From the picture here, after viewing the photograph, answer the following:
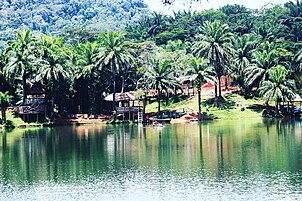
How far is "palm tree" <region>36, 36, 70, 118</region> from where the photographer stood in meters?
70.4

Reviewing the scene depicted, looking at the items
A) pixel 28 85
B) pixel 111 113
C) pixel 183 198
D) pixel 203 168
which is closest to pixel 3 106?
pixel 28 85

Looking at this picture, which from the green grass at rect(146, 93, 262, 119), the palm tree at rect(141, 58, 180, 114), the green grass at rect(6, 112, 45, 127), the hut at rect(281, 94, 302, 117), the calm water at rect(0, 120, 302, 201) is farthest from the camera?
the green grass at rect(146, 93, 262, 119)

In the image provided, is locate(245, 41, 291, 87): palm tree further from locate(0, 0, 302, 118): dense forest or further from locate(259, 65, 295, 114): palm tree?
locate(259, 65, 295, 114): palm tree

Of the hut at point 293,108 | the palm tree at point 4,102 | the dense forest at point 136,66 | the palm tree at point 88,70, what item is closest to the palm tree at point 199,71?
the dense forest at point 136,66

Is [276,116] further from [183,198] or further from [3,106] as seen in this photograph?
[183,198]

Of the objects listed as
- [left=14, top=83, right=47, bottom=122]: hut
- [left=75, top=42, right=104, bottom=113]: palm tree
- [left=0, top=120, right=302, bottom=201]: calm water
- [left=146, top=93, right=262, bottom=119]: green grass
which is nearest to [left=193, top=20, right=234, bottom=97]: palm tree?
[left=146, top=93, right=262, bottom=119]: green grass

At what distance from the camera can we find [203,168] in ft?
120

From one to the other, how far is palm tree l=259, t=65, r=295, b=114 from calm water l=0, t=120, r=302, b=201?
31.2 feet

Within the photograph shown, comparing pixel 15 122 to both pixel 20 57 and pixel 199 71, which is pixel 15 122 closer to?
pixel 20 57

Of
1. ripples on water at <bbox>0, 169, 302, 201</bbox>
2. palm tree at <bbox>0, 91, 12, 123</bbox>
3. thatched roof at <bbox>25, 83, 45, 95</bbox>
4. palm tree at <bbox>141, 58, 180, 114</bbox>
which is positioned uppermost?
palm tree at <bbox>141, 58, 180, 114</bbox>

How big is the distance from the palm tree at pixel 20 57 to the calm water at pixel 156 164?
33.8ft

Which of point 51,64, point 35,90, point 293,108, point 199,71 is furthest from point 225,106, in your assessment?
point 35,90

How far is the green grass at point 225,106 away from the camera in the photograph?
74062 mm

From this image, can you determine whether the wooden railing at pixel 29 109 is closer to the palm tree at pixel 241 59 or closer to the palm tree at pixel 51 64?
the palm tree at pixel 51 64
